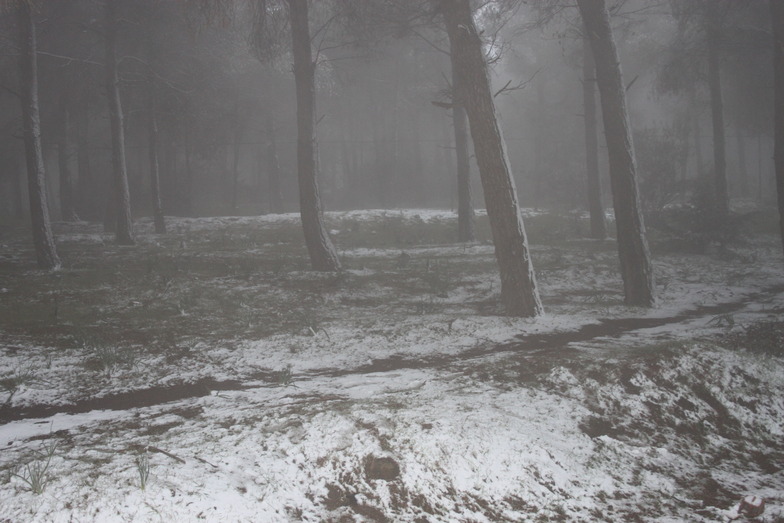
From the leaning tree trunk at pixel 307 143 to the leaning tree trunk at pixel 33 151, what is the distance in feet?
18.3

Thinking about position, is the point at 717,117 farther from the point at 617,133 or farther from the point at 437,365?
the point at 437,365

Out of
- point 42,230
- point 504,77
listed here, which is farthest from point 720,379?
point 504,77

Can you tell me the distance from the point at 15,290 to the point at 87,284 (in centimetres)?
110

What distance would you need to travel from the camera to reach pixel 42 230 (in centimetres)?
1161

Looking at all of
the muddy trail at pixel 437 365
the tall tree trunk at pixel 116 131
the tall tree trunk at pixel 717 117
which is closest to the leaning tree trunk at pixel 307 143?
the muddy trail at pixel 437 365

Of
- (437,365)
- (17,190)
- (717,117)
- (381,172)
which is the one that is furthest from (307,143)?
(17,190)

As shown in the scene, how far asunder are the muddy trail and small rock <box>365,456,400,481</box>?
74.4 inches

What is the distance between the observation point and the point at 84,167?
80.8 ft

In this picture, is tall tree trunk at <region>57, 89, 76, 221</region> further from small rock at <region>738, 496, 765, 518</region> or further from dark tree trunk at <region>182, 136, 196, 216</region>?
small rock at <region>738, 496, 765, 518</region>

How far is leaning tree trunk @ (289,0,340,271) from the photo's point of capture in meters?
11.2

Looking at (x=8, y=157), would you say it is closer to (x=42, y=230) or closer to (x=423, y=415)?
(x=42, y=230)

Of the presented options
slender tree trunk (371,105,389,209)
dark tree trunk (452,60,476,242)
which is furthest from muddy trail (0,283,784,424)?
slender tree trunk (371,105,389,209)

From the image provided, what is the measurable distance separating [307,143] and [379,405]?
8.07 metres

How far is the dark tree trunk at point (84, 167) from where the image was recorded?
78.5 ft
